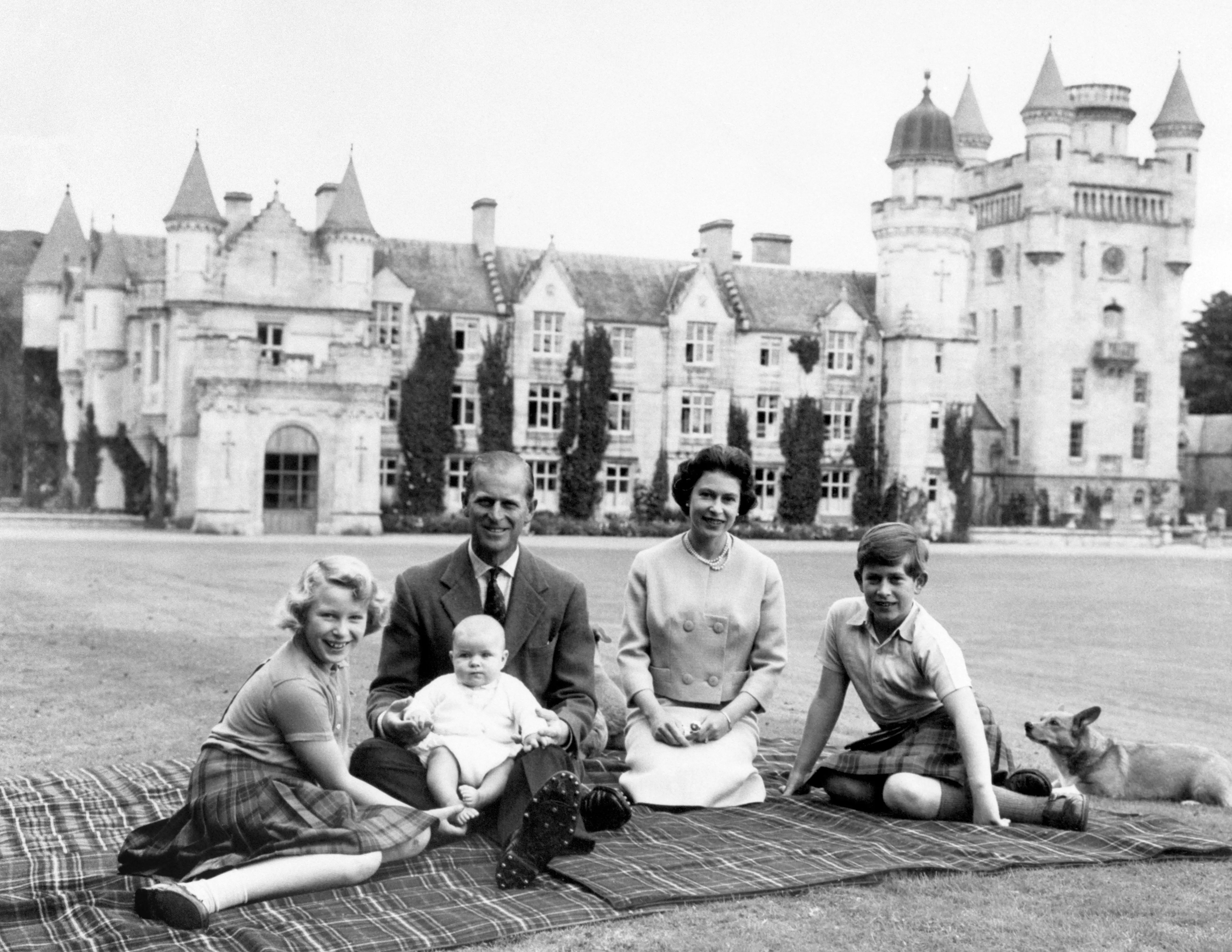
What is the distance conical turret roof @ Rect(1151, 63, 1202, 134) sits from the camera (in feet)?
198

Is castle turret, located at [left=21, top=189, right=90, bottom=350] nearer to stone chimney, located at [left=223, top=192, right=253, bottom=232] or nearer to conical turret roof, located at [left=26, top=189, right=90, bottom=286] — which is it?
conical turret roof, located at [left=26, top=189, right=90, bottom=286]

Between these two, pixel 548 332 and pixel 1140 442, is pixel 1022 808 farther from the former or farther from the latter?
pixel 1140 442

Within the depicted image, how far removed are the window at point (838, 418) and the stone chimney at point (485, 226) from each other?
11.7 meters

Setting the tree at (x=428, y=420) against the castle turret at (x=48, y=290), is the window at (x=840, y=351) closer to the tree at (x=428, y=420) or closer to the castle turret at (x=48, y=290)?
the tree at (x=428, y=420)

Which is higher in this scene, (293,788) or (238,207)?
(238,207)

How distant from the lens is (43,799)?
768 centimetres

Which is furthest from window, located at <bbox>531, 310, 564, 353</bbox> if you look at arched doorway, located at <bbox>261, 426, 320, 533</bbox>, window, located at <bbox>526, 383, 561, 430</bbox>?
arched doorway, located at <bbox>261, 426, 320, 533</bbox>

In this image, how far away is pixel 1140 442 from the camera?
59812mm

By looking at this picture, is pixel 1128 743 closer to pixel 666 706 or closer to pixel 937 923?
pixel 666 706

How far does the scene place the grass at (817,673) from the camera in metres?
5.86

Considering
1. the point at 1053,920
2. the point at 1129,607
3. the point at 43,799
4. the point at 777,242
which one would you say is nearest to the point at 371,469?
the point at 777,242

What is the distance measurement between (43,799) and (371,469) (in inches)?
1323

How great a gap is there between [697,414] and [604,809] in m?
40.9

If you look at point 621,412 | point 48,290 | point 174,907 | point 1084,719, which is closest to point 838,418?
point 621,412
